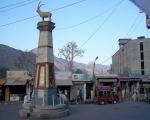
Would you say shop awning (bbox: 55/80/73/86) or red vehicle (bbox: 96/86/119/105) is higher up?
shop awning (bbox: 55/80/73/86)

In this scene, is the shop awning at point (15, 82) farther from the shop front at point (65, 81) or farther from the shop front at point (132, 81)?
the shop front at point (132, 81)

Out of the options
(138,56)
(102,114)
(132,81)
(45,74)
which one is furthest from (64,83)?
(138,56)

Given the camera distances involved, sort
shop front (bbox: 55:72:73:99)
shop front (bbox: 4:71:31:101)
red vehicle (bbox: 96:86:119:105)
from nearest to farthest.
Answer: red vehicle (bbox: 96:86:119:105), shop front (bbox: 4:71:31:101), shop front (bbox: 55:72:73:99)

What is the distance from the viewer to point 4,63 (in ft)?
377

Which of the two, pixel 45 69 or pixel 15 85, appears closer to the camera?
pixel 45 69

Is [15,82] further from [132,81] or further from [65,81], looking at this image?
[132,81]

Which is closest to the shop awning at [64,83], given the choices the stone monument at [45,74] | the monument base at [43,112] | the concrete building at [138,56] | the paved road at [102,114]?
the paved road at [102,114]

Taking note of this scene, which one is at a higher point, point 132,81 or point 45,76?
point 45,76

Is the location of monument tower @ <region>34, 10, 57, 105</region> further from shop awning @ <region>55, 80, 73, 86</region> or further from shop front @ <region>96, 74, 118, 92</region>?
shop front @ <region>96, 74, 118, 92</region>

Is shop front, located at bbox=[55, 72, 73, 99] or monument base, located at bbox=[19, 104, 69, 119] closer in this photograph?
monument base, located at bbox=[19, 104, 69, 119]

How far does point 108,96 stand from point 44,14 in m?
14.3

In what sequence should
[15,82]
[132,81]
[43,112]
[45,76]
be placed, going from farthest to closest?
1. [132,81]
2. [15,82]
3. [45,76]
4. [43,112]

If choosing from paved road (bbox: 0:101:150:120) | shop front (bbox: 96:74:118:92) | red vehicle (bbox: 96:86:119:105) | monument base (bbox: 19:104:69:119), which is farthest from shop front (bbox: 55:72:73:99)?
monument base (bbox: 19:104:69:119)

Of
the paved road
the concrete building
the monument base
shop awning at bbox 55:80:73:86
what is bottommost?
the paved road
